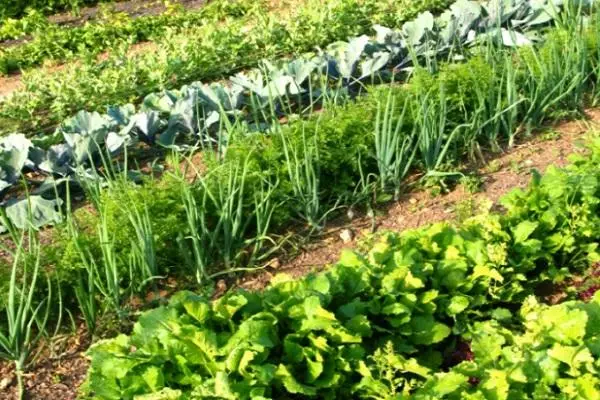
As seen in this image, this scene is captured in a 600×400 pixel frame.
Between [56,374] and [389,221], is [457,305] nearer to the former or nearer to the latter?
[389,221]

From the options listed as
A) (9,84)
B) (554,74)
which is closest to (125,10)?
(9,84)

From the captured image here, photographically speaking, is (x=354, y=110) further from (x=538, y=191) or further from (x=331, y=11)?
(x=331, y=11)

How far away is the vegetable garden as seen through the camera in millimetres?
2717

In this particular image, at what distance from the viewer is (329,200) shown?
4215 mm

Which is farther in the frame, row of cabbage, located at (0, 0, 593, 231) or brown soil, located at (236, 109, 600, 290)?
row of cabbage, located at (0, 0, 593, 231)

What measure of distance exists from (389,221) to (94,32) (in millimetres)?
4428

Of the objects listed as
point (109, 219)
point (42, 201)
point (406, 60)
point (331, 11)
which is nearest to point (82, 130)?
point (42, 201)

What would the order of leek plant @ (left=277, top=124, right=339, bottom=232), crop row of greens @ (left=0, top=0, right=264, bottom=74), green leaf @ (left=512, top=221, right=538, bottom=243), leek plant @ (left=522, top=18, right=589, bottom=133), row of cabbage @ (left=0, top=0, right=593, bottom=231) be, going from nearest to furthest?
green leaf @ (left=512, top=221, right=538, bottom=243) → leek plant @ (left=277, top=124, right=339, bottom=232) → row of cabbage @ (left=0, top=0, right=593, bottom=231) → leek plant @ (left=522, top=18, right=589, bottom=133) → crop row of greens @ (left=0, top=0, right=264, bottom=74)

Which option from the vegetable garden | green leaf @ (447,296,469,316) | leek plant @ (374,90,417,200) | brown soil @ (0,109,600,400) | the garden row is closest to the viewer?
the vegetable garden

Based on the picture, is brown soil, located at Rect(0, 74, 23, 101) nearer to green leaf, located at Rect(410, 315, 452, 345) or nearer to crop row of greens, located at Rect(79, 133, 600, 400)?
crop row of greens, located at Rect(79, 133, 600, 400)

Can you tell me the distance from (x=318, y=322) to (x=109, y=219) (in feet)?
3.88

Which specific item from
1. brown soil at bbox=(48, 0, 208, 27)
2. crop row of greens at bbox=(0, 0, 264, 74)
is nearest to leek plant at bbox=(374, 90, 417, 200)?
crop row of greens at bbox=(0, 0, 264, 74)

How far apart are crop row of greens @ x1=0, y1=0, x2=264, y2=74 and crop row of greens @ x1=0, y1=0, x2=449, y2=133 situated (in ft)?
1.51

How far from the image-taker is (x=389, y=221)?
13.5 ft
